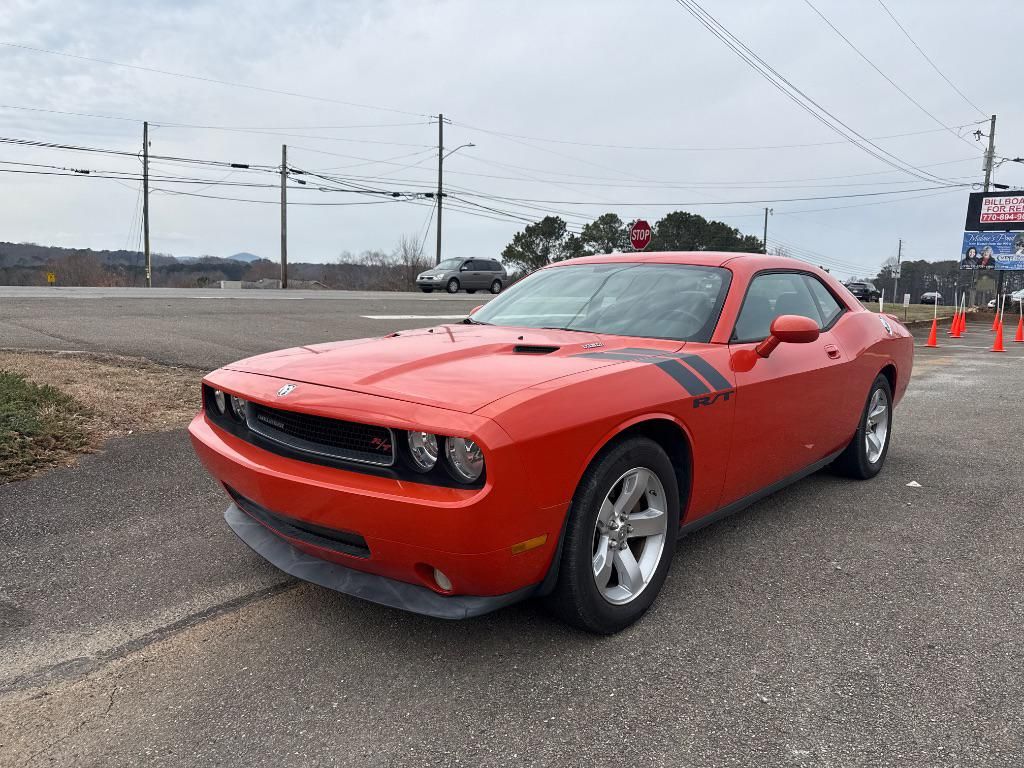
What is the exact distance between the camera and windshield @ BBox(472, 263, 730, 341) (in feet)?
11.9

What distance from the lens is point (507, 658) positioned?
2.66m

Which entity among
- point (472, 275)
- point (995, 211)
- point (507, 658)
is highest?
point (995, 211)

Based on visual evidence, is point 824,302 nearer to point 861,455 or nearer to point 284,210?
point 861,455

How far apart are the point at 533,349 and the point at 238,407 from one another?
1239mm

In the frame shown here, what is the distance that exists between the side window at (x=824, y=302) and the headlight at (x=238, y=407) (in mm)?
3174

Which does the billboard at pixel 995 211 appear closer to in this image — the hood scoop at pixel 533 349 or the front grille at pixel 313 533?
the hood scoop at pixel 533 349

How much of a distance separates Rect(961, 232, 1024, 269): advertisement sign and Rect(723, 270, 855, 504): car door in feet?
127

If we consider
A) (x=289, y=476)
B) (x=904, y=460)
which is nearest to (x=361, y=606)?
(x=289, y=476)

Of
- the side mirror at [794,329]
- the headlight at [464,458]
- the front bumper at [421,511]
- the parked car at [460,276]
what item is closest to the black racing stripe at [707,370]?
the side mirror at [794,329]

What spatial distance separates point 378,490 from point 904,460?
4.51 m

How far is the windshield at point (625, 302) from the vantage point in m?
3.61

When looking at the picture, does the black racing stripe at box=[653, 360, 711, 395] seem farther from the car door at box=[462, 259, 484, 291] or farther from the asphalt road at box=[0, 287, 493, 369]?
the car door at box=[462, 259, 484, 291]

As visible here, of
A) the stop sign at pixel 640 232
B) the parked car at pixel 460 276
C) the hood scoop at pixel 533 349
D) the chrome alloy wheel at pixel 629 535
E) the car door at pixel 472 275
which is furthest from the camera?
the car door at pixel 472 275

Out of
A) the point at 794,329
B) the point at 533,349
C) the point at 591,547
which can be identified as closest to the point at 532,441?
the point at 591,547
